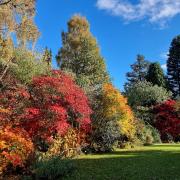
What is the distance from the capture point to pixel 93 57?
39.7 metres

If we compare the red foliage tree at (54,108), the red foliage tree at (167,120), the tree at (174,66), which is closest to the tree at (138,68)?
the tree at (174,66)

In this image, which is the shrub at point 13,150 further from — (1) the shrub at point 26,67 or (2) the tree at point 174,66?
(2) the tree at point 174,66

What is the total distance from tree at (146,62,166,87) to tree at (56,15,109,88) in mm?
13093

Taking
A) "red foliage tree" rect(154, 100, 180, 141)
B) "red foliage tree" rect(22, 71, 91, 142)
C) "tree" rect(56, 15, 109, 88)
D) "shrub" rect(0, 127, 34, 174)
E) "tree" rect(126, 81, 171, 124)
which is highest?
"tree" rect(56, 15, 109, 88)

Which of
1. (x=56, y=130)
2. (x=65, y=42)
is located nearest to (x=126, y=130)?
(x=56, y=130)

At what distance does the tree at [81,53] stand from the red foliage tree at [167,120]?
6.49 m

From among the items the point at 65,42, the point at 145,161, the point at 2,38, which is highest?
the point at 65,42

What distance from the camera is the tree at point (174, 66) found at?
182 feet

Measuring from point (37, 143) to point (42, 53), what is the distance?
11.1 m

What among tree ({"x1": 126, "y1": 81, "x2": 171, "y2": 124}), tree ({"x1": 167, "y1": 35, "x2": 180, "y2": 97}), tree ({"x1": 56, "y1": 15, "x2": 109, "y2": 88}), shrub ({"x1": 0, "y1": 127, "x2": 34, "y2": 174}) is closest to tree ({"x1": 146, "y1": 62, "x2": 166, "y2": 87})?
tree ({"x1": 167, "y1": 35, "x2": 180, "y2": 97})

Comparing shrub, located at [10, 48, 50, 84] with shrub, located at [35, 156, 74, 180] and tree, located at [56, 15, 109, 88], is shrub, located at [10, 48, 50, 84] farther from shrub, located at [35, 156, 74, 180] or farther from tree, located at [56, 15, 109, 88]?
tree, located at [56, 15, 109, 88]

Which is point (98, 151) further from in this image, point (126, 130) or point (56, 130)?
point (56, 130)

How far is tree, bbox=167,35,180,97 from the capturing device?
182 ft

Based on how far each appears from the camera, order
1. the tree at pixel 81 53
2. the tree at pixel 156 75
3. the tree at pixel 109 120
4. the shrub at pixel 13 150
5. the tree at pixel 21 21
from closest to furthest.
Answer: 1. the shrub at pixel 13 150
2. the tree at pixel 21 21
3. the tree at pixel 109 120
4. the tree at pixel 81 53
5. the tree at pixel 156 75
